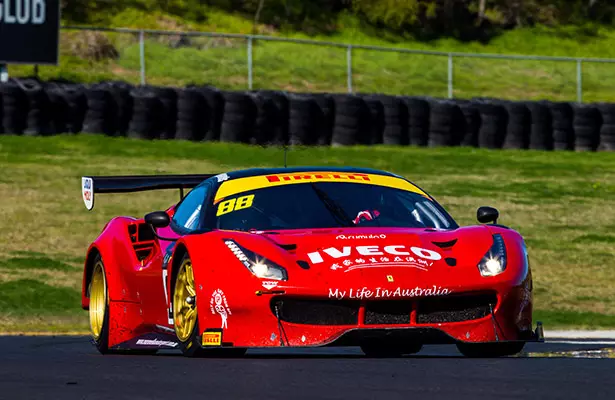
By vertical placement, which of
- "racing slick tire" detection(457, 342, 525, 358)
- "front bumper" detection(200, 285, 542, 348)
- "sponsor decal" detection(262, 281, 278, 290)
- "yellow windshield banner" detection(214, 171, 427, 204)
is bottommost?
"racing slick tire" detection(457, 342, 525, 358)

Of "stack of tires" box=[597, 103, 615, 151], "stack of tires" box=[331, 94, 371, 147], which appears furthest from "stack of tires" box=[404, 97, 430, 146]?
"stack of tires" box=[597, 103, 615, 151]

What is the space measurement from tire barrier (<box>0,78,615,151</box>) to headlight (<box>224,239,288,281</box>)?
15.1m

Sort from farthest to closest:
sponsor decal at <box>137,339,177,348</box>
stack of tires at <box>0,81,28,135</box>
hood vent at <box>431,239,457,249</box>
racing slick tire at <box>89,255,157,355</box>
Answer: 1. stack of tires at <box>0,81,28,135</box>
2. racing slick tire at <box>89,255,157,355</box>
3. sponsor decal at <box>137,339,177,348</box>
4. hood vent at <box>431,239,457,249</box>

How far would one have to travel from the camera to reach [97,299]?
10273 mm

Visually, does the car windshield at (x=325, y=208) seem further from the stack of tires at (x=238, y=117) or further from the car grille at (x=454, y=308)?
the stack of tires at (x=238, y=117)

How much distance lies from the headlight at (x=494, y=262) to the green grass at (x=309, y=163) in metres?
5.46

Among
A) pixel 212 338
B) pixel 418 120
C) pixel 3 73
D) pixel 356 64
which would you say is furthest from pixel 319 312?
pixel 356 64

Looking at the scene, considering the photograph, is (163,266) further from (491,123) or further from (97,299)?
(491,123)

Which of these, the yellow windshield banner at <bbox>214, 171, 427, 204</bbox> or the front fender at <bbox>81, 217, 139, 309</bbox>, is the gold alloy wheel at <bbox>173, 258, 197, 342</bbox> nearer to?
the yellow windshield banner at <bbox>214, 171, 427, 204</bbox>

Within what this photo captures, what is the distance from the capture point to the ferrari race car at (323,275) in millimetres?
7785

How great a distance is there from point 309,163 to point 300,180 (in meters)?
14.5

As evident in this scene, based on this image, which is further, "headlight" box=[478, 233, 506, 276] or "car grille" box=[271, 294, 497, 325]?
"headlight" box=[478, 233, 506, 276]

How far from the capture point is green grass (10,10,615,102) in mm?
32719

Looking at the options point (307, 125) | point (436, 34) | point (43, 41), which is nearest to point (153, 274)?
point (307, 125)
